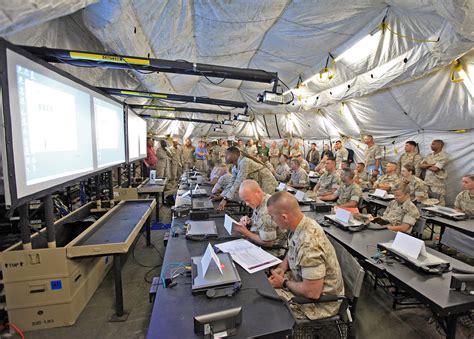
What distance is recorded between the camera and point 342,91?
4719 mm

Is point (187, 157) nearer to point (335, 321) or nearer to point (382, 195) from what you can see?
point (382, 195)

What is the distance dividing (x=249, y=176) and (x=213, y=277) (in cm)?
218

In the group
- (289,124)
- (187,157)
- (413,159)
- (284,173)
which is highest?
(289,124)

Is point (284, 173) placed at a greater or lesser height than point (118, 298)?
greater

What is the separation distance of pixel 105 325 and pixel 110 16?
2591 millimetres

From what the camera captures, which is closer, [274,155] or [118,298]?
[118,298]

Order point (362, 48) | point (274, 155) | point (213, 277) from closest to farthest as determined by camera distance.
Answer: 1. point (213, 277)
2. point (362, 48)
3. point (274, 155)

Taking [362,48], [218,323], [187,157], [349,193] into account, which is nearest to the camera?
[218,323]

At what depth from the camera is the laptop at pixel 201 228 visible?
75.1 inches

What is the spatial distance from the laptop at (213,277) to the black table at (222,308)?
51 millimetres

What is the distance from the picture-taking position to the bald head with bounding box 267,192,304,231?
1421 millimetres

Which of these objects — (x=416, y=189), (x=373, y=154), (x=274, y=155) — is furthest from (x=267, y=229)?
(x=274, y=155)

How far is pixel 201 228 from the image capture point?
2045 millimetres

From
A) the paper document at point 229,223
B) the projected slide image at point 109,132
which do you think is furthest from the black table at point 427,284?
the projected slide image at point 109,132
